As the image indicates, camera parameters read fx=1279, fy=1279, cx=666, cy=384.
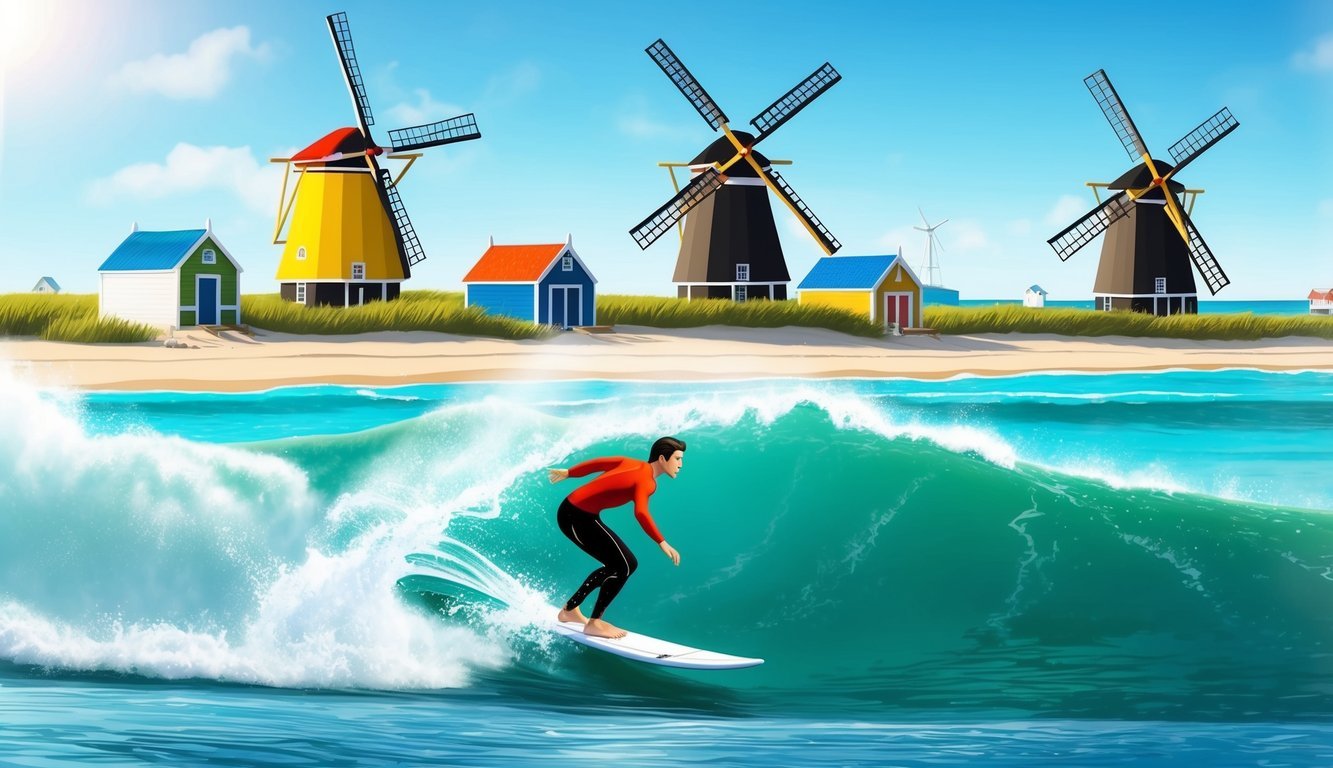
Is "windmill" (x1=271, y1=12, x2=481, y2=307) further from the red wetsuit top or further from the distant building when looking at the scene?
the distant building

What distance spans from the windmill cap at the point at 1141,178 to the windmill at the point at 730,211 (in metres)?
8.57

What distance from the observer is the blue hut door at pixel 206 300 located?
22078 millimetres

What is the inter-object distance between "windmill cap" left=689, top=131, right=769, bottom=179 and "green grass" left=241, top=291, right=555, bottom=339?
21.5ft

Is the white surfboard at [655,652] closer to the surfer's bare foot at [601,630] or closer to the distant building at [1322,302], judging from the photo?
the surfer's bare foot at [601,630]

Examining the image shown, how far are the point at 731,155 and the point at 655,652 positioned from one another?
2205 cm

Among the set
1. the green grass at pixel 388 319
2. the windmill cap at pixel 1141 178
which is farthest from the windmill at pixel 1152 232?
the green grass at pixel 388 319

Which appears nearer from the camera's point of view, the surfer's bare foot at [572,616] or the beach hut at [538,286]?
the surfer's bare foot at [572,616]

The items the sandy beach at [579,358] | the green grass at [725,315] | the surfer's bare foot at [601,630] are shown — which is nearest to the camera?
the surfer's bare foot at [601,630]

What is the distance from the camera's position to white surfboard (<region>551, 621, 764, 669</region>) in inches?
247

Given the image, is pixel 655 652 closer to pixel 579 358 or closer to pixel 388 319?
pixel 579 358

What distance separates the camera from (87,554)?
909 centimetres

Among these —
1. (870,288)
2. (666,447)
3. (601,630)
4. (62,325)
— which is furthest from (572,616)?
(870,288)

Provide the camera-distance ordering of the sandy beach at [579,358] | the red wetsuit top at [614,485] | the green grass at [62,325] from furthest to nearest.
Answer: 1. the green grass at [62,325]
2. the sandy beach at [579,358]
3. the red wetsuit top at [614,485]

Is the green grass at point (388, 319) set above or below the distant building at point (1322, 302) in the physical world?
below
